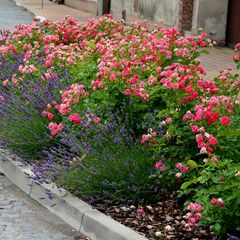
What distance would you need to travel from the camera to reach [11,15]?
3030 cm

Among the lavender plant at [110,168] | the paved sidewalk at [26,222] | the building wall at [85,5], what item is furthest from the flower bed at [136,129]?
the building wall at [85,5]

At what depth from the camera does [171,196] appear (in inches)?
293

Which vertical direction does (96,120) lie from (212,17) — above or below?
above

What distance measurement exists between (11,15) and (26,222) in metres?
23.5

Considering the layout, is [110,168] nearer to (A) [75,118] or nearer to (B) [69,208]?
(B) [69,208]

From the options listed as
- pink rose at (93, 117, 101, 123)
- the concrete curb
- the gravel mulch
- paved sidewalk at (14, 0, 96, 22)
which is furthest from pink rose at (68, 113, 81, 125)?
paved sidewalk at (14, 0, 96, 22)

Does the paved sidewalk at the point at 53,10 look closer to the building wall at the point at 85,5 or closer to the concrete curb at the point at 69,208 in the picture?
the building wall at the point at 85,5

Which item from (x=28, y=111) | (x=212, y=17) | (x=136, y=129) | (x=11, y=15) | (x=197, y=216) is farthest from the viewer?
(x=11, y=15)

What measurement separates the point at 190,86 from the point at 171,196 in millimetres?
911

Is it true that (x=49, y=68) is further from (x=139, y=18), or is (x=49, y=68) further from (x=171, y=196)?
(x=139, y=18)

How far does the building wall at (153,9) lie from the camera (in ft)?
74.2

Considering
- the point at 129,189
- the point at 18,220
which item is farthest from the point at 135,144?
the point at 18,220

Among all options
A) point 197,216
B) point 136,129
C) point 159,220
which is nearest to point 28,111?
point 136,129

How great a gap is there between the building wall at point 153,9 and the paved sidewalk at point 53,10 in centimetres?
131
